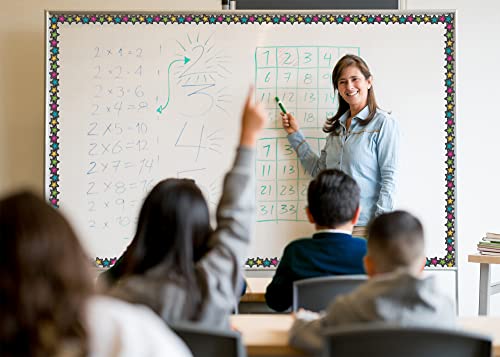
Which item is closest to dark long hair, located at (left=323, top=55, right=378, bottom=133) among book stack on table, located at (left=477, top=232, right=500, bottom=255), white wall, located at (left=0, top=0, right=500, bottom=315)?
white wall, located at (left=0, top=0, right=500, bottom=315)

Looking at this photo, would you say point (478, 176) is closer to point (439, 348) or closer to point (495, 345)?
point (495, 345)

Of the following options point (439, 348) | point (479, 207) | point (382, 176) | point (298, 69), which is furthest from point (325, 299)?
point (479, 207)

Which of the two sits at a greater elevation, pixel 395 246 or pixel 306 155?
pixel 306 155

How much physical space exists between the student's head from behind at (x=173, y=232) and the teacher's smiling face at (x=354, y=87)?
2210 mm

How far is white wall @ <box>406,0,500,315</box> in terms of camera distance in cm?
435

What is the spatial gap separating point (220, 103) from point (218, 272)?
2.29 meters

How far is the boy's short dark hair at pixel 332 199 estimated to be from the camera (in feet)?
8.50

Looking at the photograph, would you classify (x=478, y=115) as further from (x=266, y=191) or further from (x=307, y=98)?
(x=266, y=191)

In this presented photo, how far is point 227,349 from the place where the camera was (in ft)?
5.44

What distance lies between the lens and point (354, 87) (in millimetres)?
3900

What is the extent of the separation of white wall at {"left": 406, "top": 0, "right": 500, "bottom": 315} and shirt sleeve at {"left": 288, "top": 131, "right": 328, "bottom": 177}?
977 millimetres

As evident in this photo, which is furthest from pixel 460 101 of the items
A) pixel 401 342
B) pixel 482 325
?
pixel 401 342

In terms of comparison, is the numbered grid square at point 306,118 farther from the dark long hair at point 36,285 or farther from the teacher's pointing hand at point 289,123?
the dark long hair at point 36,285

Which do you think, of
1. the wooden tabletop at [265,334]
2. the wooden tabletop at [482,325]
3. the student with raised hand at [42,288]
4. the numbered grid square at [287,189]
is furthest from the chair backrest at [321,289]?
the numbered grid square at [287,189]
